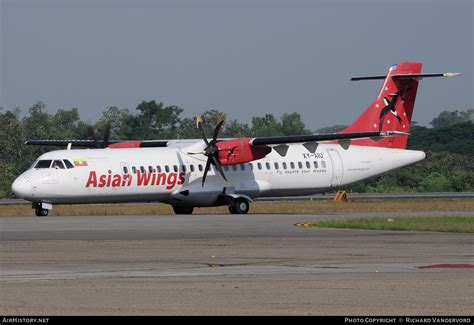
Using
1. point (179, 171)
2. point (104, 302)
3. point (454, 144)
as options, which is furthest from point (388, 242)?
point (454, 144)

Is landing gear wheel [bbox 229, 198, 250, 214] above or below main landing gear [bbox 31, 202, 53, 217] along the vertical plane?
above

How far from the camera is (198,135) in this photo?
292ft

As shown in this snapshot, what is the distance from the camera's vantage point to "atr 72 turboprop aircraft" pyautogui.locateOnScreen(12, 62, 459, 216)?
3678cm

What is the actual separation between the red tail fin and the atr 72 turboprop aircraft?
4 cm

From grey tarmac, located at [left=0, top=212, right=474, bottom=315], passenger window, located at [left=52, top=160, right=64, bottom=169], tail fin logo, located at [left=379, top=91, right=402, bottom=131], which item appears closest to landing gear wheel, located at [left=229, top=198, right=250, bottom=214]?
passenger window, located at [left=52, top=160, right=64, bottom=169]

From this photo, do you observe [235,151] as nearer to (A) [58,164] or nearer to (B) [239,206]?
(B) [239,206]

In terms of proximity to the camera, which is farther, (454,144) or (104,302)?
(454,144)

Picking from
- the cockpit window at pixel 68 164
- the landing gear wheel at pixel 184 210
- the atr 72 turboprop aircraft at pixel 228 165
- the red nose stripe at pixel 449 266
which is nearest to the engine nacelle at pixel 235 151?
the atr 72 turboprop aircraft at pixel 228 165

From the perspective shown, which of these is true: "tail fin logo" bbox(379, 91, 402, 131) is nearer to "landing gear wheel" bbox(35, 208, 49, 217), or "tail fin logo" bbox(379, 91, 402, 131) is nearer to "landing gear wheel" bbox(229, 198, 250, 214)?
"landing gear wheel" bbox(229, 198, 250, 214)

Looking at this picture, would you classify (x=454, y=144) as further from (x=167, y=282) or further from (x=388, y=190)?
(x=167, y=282)
